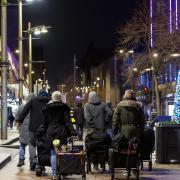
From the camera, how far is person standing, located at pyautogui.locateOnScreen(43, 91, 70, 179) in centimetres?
1274

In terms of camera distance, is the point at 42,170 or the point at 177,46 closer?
the point at 42,170

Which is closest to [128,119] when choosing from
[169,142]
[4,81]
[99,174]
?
[99,174]

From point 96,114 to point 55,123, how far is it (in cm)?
233

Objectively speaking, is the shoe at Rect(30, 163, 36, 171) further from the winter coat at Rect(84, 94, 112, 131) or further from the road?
the winter coat at Rect(84, 94, 112, 131)

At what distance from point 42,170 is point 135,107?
8.67ft

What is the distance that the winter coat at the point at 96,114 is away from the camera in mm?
14896

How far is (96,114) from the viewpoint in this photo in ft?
49.1

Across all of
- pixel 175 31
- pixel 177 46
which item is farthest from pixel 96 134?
pixel 177 46

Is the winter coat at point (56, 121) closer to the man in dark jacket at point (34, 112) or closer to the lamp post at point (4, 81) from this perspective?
the man in dark jacket at point (34, 112)

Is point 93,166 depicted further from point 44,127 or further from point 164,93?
point 164,93

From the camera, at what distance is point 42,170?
14055 millimetres

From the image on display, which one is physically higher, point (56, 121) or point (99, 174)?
point (56, 121)

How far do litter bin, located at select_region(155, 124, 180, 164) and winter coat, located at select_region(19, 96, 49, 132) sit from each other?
3.94 meters

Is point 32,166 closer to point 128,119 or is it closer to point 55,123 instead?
point 55,123
